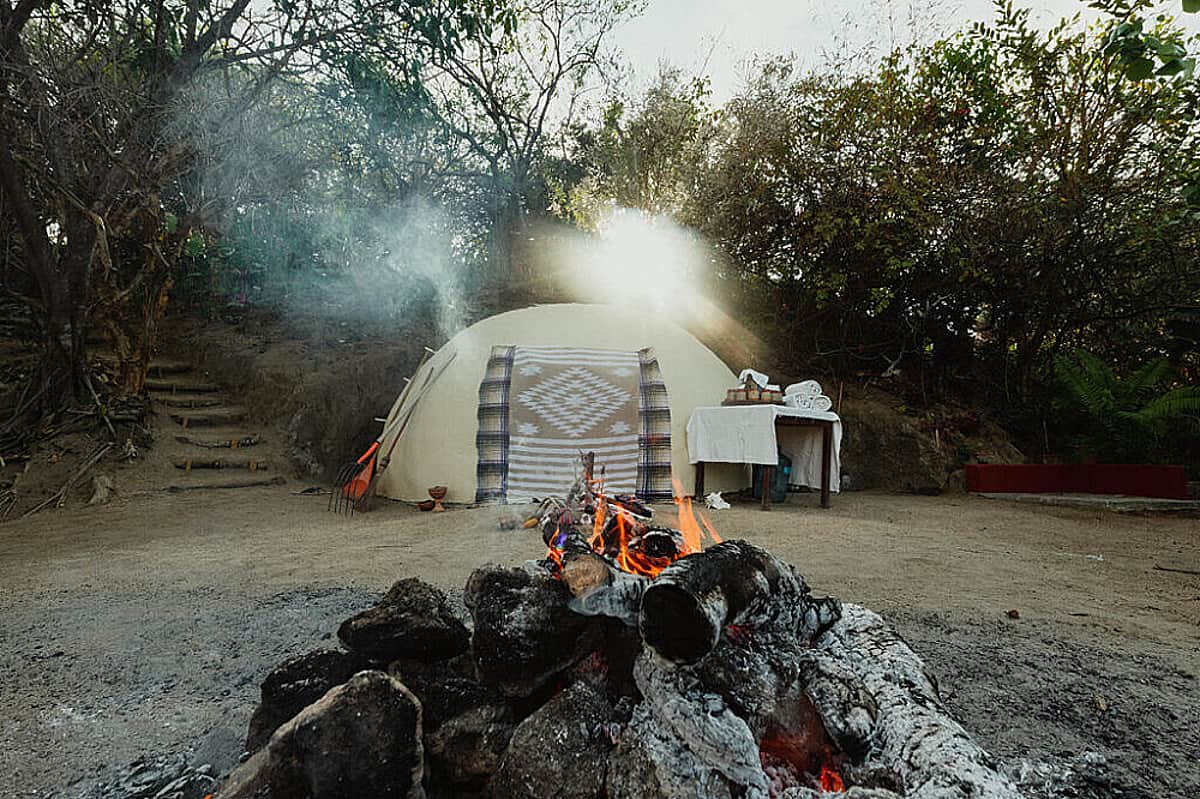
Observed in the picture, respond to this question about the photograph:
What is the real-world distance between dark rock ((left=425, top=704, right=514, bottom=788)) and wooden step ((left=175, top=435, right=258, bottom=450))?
615 cm

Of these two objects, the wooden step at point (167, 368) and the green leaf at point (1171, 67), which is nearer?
the green leaf at point (1171, 67)

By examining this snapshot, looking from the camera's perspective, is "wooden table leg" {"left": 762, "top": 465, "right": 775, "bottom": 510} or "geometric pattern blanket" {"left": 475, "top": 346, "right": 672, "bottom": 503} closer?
"wooden table leg" {"left": 762, "top": 465, "right": 775, "bottom": 510}

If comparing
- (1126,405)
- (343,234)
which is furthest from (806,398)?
(343,234)

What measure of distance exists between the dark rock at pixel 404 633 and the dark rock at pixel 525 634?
0.37 ft

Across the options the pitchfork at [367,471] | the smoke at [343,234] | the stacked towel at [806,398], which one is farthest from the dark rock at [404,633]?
the smoke at [343,234]

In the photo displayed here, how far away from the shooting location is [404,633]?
47.8 inches

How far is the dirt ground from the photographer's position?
1212 mm

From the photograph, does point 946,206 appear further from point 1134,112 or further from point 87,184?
point 87,184

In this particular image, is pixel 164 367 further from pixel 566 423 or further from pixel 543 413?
pixel 566 423

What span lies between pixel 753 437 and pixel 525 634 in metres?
3.84

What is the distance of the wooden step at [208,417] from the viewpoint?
6398 millimetres

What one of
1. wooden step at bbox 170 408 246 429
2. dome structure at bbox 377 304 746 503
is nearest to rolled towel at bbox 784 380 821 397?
dome structure at bbox 377 304 746 503

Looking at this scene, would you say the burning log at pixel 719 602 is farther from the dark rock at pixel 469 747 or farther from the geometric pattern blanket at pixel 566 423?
the geometric pattern blanket at pixel 566 423

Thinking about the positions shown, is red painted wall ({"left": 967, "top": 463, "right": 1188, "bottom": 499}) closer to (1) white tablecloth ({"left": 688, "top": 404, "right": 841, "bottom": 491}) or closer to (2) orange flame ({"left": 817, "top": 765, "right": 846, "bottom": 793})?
(1) white tablecloth ({"left": 688, "top": 404, "right": 841, "bottom": 491})
